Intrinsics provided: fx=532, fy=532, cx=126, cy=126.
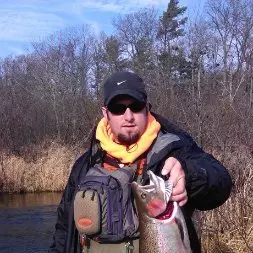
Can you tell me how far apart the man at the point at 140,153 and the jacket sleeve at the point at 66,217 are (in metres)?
0.01

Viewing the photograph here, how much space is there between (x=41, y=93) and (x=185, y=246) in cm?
3006

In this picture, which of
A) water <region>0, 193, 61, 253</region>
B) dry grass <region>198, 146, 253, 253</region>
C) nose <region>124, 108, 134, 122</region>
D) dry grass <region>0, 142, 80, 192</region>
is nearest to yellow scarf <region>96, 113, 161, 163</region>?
nose <region>124, 108, 134, 122</region>

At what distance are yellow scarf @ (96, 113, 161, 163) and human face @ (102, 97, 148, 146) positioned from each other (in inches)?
1.2

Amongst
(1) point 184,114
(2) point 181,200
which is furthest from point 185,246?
(1) point 184,114

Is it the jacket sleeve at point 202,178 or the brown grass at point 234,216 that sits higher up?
the jacket sleeve at point 202,178

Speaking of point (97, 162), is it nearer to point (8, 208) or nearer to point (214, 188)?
point (214, 188)

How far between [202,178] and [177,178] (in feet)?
0.84

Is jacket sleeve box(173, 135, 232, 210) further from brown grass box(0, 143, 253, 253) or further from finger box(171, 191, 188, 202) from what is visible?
brown grass box(0, 143, 253, 253)

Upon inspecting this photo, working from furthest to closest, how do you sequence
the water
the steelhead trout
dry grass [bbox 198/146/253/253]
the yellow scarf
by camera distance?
the water < dry grass [bbox 198/146/253/253] < the yellow scarf < the steelhead trout

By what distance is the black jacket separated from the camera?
104 inches

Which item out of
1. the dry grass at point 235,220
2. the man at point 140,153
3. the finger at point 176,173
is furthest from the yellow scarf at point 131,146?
the dry grass at point 235,220

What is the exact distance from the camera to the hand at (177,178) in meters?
2.36

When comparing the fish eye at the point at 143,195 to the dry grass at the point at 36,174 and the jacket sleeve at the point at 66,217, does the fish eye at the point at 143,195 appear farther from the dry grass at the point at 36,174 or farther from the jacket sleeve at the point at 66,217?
the dry grass at the point at 36,174

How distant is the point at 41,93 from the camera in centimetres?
3189
